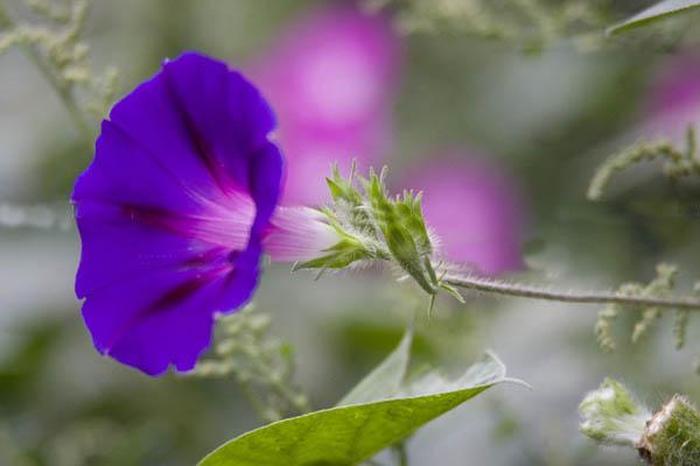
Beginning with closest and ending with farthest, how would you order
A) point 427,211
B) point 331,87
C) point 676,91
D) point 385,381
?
point 385,381 → point 676,91 → point 427,211 → point 331,87

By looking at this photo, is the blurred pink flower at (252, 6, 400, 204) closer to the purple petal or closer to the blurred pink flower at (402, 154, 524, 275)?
the blurred pink flower at (402, 154, 524, 275)

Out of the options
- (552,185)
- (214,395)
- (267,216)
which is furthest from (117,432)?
(267,216)

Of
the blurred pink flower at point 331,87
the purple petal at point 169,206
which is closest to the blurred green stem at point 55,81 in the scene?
the purple petal at point 169,206

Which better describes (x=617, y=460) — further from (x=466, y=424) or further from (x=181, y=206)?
(x=181, y=206)

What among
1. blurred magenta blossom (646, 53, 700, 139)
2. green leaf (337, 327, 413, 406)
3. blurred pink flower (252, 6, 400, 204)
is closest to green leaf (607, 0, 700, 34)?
green leaf (337, 327, 413, 406)

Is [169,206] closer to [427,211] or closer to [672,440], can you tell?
[672,440]

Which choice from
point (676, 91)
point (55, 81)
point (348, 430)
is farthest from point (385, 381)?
point (676, 91)

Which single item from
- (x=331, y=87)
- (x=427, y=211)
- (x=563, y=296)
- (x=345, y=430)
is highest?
(x=331, y=87)

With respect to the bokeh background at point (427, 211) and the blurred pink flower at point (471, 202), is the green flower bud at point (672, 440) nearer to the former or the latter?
the bokeh background at point (427, 211)
